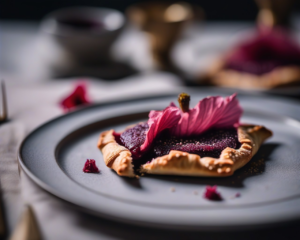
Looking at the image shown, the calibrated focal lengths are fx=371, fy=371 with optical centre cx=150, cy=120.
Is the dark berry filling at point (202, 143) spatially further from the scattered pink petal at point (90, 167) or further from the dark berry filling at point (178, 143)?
the scattered pink petal at point (90, 167)

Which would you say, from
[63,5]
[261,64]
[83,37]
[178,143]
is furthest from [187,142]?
[63,5]

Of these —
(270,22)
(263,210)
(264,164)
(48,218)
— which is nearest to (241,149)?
(264,164)

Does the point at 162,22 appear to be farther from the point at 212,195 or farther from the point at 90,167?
the point at 212,195

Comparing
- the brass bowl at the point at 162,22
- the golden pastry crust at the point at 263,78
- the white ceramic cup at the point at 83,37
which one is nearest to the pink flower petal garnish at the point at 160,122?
the golden pastry crust at the point at 263,78

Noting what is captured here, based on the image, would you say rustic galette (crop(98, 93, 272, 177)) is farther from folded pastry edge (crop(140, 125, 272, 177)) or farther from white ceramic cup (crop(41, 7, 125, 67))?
white ceramic cup (crop(41, 7, 125, 67))

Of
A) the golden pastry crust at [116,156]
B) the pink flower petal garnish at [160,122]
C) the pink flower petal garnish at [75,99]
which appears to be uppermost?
the pink flower petal garnish at [160,122]

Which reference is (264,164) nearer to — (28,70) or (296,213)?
(296,213)
